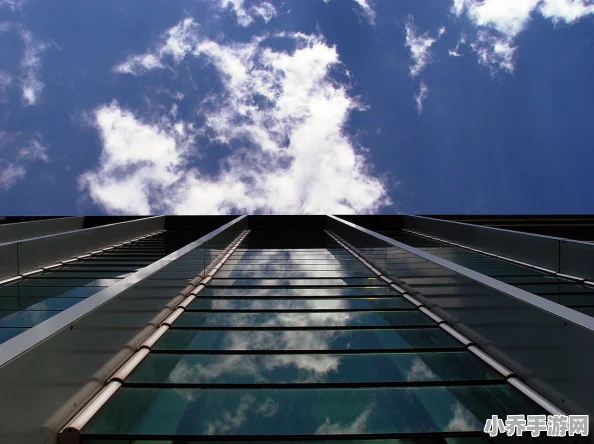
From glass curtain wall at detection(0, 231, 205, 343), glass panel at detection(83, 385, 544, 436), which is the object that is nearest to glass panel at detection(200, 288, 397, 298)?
glass curtain wall at detection(0, 231, 205, 343)

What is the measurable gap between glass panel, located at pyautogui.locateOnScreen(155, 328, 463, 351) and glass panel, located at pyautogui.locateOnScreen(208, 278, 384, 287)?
2.55 metres

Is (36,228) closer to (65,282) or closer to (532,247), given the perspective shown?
(65,282)

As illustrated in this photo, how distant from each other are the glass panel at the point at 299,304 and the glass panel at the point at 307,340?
1060 millimetres

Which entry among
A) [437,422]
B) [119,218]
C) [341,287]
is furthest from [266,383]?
[119,218]

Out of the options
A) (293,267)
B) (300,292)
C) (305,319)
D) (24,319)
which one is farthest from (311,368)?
(293,267)

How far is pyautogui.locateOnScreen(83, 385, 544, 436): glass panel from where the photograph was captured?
3904 millimetres

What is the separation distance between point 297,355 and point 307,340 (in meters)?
0.46

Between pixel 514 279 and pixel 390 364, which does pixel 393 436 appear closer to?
pixel 390 364

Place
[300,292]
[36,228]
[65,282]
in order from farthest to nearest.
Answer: [36,228]
[300,292]
[65,282]

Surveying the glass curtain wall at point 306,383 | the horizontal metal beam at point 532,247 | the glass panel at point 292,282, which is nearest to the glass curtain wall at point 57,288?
the glass curtain wall at point 306,383

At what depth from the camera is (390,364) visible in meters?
4.98

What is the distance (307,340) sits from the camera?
560cm

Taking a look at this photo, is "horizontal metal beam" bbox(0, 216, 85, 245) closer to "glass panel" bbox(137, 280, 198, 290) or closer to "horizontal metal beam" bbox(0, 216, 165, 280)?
"horizontal metal beam" bbox(0, 216, 165, 280)

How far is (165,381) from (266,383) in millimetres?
1092
